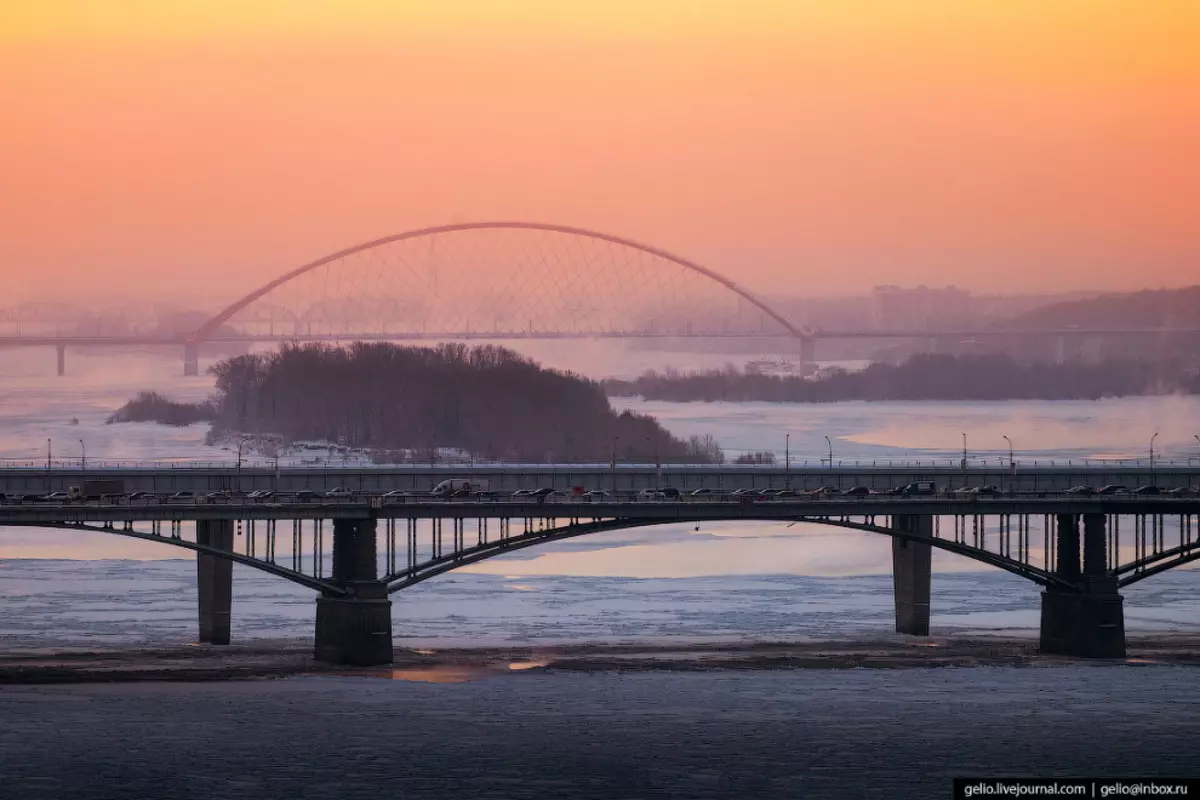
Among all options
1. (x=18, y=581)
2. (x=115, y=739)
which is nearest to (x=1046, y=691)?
(x=115, y=739)

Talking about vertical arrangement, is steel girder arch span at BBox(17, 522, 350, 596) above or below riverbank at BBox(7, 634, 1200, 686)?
above

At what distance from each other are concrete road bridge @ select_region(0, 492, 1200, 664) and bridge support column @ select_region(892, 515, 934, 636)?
2.2 inches

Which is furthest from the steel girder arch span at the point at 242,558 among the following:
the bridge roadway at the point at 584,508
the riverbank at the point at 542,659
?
the riverbank at the point at 542,659

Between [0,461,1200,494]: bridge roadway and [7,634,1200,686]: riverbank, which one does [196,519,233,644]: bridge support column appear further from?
[0,461,1200,494]: bridge roadway

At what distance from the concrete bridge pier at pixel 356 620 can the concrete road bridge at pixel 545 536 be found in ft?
0.16

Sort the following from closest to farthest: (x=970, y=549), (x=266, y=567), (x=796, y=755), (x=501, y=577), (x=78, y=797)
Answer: (x=78, y=797), (x=796, y=755), (x=266, y=567), (x=970, y=549), (x=501, y=577)

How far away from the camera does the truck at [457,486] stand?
12900 cm

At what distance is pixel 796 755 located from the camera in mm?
87125

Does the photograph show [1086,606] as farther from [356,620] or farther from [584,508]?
[356,620]

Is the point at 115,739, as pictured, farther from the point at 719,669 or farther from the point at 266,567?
the point at 719,669

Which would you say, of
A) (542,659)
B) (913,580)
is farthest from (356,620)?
(913,580)

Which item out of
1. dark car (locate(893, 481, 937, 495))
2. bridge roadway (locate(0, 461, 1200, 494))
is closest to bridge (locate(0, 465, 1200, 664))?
bridge roadway (locate(0, 461, 1200, 494))

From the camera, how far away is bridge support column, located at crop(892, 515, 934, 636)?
134 m

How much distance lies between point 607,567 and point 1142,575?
185 feet
